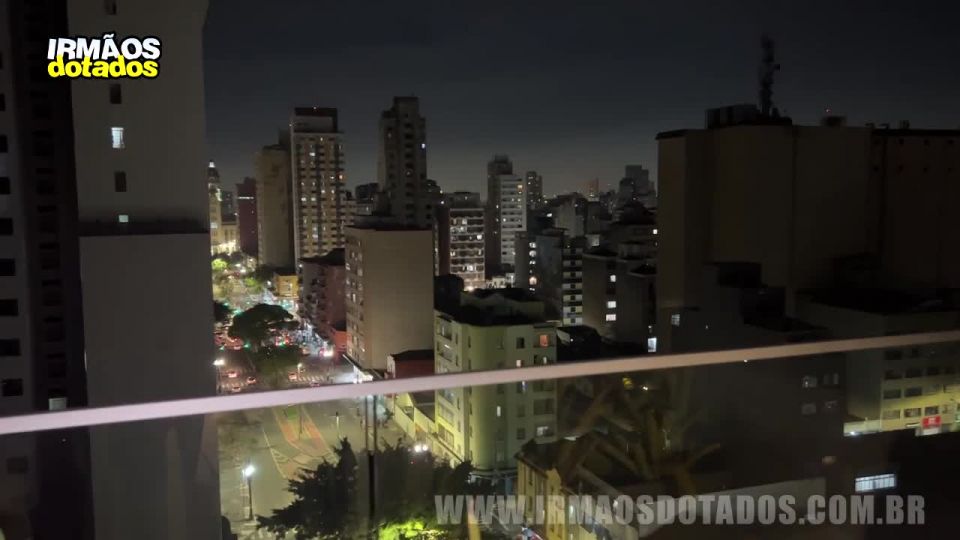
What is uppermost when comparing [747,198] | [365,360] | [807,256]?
[747,198]

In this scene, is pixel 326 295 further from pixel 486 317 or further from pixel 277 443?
pixel 277 443

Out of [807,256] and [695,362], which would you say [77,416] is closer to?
[695,362]

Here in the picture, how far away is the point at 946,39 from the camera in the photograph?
8633mm

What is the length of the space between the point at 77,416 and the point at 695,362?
1.21 m

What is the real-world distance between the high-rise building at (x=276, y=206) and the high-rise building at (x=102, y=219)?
34.6m

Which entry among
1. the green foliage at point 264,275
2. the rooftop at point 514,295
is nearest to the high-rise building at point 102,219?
the rooftop at point 514,295

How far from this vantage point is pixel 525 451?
76.5 inches

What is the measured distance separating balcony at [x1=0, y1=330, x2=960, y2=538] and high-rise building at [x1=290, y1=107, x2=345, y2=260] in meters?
38.4

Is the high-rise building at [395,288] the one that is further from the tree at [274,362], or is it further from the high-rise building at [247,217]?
the high-rise building at [247,217]

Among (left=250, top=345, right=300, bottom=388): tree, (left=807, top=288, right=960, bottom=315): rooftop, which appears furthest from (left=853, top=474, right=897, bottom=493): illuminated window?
(left=250, top=345, right=300, bottom=388): tree

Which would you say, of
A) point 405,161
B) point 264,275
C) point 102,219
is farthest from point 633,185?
point 102,219

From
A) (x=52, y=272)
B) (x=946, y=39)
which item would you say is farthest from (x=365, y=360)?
(x=946, y=39)

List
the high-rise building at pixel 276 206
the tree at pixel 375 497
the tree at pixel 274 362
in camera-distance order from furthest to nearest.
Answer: the high-rise building at pixel 276 206 → the tree at pixel 274 362 → the tree at pixel 375 497

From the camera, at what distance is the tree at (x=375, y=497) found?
1.70 metres
